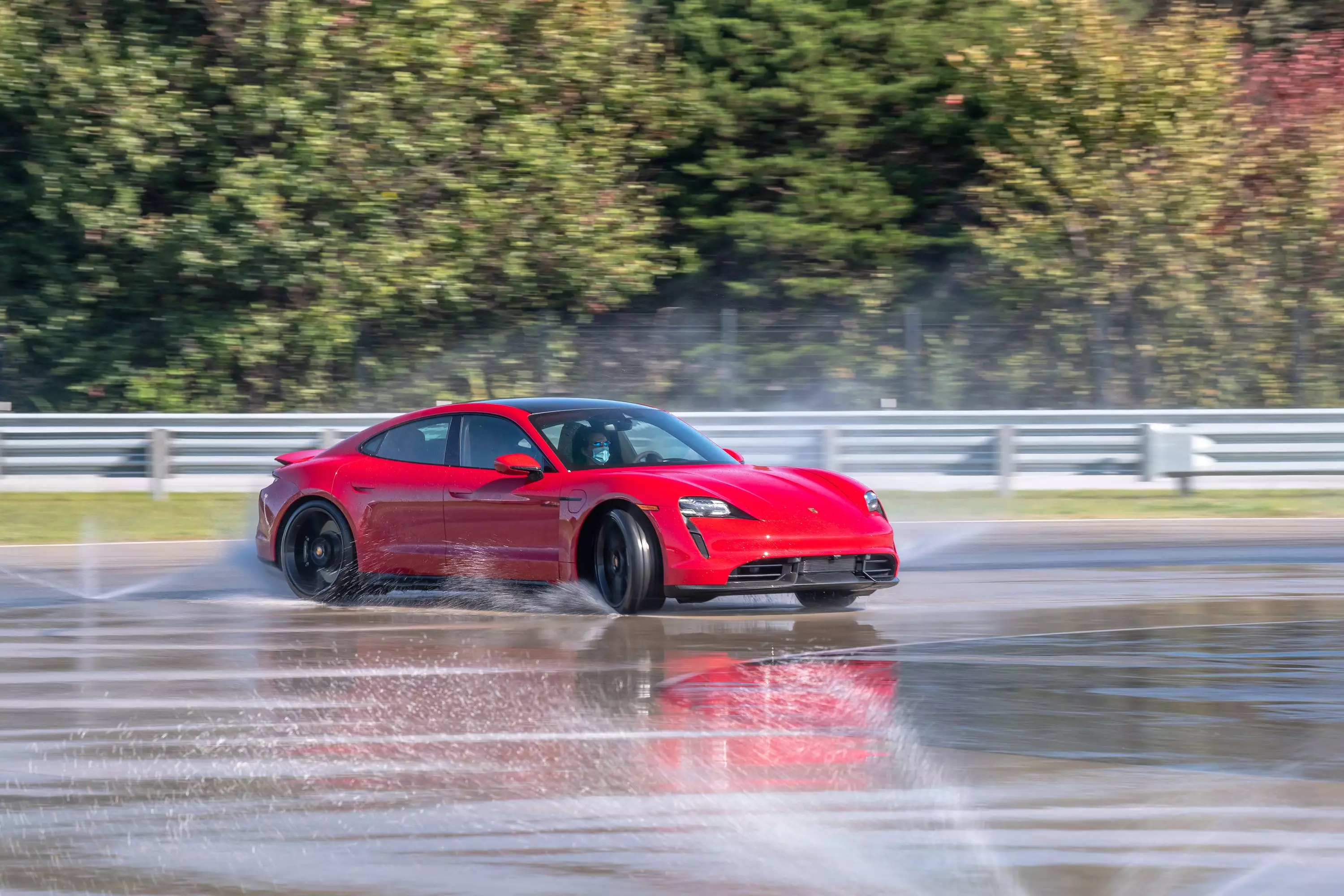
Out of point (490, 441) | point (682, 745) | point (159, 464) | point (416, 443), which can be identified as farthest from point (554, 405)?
point (159, 464)

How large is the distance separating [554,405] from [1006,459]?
30.3 ft

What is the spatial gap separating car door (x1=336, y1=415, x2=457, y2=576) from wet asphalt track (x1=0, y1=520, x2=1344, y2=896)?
325 mm

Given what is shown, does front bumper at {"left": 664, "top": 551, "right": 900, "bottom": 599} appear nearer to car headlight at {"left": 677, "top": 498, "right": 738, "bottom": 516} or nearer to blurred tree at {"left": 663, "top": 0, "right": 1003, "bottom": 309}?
car headlight at {"left": 677, "top": 498, "right": 738, "bottom": 516}

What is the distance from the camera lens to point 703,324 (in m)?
22.8

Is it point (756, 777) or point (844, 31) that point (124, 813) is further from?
point (844, 31)

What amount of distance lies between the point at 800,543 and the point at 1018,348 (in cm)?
1284

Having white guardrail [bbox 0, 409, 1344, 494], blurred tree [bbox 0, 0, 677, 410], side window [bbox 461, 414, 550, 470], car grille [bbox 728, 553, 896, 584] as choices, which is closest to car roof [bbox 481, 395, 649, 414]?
side window [bbox 461, 414, 550, 470]

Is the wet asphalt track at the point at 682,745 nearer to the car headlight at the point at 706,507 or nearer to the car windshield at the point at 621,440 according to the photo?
Result: the car headlight at the point at 706,507

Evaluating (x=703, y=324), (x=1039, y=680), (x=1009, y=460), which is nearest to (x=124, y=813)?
(x=1039, y=680)

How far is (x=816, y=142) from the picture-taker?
27.1 metres

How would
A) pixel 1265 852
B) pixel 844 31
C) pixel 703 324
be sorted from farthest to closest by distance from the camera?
pixel 844 31
pixel 703 324
pixel 1265 852

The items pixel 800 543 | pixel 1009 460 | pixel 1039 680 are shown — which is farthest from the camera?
pixel 1009 460

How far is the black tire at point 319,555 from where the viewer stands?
12.0 m

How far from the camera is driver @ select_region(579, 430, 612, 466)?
11.4 meters
